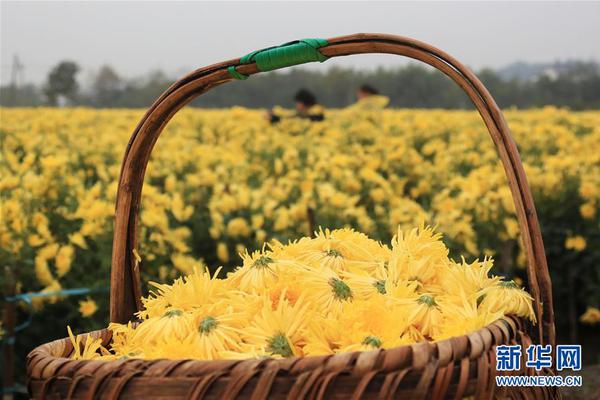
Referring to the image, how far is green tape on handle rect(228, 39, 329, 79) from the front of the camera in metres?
1.17

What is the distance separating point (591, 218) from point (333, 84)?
2584 centimetres

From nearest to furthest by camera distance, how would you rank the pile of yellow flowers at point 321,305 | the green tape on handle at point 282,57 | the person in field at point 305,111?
the pile of yellow flowers at point 321,305
the green tape on handle at point 282,57
the person in field at point 305,111

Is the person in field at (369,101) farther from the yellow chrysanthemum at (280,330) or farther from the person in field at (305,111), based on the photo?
the yellow chrysanthemum at (280,330)

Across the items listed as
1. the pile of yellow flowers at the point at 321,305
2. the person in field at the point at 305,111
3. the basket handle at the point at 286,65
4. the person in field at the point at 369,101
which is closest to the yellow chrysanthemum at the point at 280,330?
the pile of yellow flowers at the point at 321,305

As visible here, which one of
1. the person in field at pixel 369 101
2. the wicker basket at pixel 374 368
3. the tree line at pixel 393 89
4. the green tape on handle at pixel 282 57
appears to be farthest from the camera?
the tree line at pixel 393 89

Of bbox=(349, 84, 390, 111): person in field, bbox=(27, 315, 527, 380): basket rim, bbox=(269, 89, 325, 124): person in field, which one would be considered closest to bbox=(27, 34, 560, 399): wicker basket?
bbox=(27, 315, 527, 380): basket rim

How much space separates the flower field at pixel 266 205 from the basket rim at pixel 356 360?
1.25 m

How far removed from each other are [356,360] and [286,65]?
1.80 ft

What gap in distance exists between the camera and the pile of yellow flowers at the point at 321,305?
3.01 ft

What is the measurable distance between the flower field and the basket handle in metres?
1.05

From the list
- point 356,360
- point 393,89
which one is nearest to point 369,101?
point 356,360

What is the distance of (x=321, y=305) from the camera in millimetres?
1007

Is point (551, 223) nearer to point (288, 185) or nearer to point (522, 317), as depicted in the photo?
point (288, 185)

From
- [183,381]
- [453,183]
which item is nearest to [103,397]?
[183,381]
